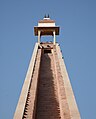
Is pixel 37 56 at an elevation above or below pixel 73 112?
above

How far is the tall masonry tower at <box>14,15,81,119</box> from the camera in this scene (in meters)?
11.1

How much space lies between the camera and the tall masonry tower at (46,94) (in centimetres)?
1108

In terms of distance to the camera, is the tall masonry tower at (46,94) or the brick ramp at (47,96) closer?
the tall masonry tower at (46,94)

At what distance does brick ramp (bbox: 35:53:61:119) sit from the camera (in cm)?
1316

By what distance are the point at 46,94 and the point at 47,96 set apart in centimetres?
26

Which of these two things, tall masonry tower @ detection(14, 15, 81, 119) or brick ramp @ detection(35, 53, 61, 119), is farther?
brick ramp @ detection(35, 53, 61, 119)

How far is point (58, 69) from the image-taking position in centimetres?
1777

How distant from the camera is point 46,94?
1520cm

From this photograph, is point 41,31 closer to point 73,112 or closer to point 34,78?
point 34,78

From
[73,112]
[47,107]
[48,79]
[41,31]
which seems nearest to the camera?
[73,112]

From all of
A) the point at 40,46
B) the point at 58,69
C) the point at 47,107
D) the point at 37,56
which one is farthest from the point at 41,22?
the point at 47,107

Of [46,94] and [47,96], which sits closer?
[47,96]

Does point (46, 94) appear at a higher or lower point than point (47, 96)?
higher

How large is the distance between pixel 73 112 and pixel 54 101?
402 centimetres
